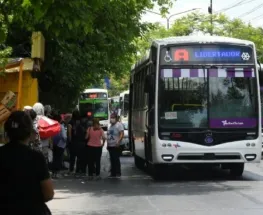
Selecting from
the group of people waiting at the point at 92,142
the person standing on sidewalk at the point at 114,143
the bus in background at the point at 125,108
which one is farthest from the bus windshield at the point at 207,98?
the bus in background at the point at 125,108

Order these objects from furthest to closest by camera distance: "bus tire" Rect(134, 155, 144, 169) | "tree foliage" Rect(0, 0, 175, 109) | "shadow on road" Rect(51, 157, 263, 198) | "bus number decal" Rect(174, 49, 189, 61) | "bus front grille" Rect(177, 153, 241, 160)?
"bus tire" Rect(134, 155, 144, 169) → "bus number decal" Rect(174, 49, 189, 61) → "bus front grille" Rect(177, 153, 241, 160) → "shadow on road" Rect(51, 157, 263, 198) → "tree foliage" Rect(0, 0, 175, 109)

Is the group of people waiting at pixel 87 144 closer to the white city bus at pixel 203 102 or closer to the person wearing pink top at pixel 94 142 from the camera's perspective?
the person wearing pink top at pixel 94 142

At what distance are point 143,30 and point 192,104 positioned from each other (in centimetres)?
534

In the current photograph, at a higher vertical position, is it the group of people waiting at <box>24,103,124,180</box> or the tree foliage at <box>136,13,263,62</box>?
the tree foliage at <box>136,13,263,62</box>

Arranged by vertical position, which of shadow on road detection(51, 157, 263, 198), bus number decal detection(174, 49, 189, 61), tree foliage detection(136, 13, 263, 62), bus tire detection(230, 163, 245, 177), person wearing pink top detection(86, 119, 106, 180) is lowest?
shadow on road detection(51, 157, 263, 198)

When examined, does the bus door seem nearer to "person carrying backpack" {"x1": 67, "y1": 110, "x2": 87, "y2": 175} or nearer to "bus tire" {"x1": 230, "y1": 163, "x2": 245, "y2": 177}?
"person carrying backpack" {"x1": 67, "y1": 110, "x2": 87, "y2": 175}

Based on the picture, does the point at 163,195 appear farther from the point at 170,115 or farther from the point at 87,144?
the point at 87,144

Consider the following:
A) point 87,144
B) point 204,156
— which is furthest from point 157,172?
point 87,144

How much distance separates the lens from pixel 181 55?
590 inches

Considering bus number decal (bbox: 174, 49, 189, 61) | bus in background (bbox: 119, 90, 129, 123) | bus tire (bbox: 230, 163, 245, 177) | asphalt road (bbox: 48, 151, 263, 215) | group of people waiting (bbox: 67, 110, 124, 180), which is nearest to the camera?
asphalt road (bbox: 48, 151, 263, 215)

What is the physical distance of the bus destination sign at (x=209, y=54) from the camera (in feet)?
49.0

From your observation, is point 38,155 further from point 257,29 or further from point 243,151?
point 257,29

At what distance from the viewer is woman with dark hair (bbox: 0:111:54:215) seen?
177 inches

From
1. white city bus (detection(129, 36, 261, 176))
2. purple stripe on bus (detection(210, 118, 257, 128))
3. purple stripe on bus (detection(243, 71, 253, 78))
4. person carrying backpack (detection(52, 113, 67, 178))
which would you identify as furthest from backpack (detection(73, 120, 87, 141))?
purple stripe on bus (detection(243, 71, 253, 78))
